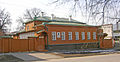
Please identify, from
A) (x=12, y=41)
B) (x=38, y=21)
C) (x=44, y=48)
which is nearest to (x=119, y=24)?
(x=12, y=41)

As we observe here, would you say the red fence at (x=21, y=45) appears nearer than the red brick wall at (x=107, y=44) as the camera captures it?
Yes

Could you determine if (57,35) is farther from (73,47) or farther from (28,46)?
(28,46)

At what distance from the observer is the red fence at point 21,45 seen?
1991cm

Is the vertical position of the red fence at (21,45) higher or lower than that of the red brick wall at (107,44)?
higher

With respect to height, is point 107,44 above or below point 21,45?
below

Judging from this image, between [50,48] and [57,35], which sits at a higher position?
[57,35]

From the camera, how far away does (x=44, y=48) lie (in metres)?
23.9

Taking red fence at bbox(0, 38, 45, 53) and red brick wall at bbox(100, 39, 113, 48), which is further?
red brick wall at bbox(100, 39, 113, 48)

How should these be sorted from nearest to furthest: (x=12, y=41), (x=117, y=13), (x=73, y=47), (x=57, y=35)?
(x=117, y=13) → (x=12, y=41) → (x=57, y=35) → (x=73, y=47)

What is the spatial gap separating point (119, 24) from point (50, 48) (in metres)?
20.0

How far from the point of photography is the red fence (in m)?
19.9

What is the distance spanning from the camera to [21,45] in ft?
69.7

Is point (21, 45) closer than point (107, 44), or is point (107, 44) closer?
point (21, 45)

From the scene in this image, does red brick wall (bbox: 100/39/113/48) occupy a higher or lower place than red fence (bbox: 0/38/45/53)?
lower
